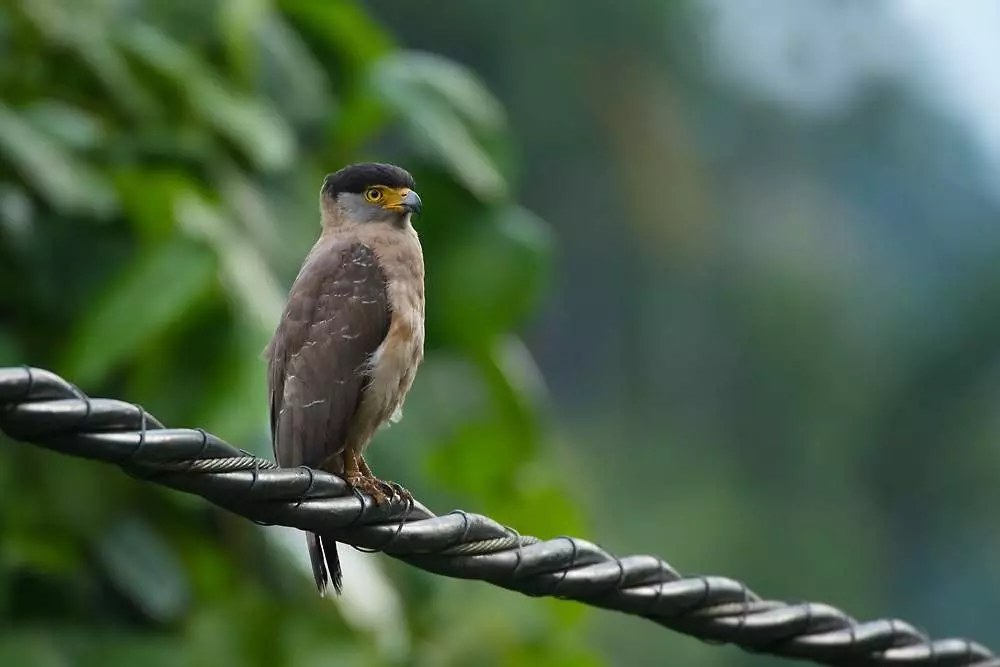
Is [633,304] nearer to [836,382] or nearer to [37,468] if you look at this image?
[836,382]

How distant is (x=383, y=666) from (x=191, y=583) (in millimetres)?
731

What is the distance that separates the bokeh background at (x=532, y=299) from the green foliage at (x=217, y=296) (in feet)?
0.05

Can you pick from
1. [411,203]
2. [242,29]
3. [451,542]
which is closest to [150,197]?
[242,29]

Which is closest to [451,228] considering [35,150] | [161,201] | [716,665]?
[161,201]

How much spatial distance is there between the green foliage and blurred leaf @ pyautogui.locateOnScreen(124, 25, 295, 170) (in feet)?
0.04

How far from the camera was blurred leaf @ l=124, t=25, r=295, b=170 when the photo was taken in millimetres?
5965

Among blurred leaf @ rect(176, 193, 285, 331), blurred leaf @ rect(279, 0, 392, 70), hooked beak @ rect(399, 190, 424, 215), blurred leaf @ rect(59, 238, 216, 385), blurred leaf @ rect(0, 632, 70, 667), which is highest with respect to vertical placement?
blurred leaf @ rect(279, 0, 392, 70)

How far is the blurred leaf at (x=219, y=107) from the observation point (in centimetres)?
596

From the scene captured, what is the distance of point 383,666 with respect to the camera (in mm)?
5594

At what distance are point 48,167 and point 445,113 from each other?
156 centimetres

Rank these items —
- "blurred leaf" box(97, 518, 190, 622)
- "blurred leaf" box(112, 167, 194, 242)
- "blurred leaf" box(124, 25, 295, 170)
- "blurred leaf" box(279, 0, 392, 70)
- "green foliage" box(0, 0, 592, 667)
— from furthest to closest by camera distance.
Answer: "blurred leaf" box(279, 0, 392, 70) → "blurred leaf" box(124, 25, 295, 170) → "blurred leaf" box(112, 167, 194, 242) → "blurred leaf" box(97, 518, 190, 622) → "green foliage" box(0, 0, 592, 667)

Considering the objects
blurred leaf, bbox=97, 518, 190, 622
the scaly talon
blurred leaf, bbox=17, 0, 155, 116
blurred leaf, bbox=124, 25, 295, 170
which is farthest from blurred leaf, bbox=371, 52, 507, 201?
the scaly talon

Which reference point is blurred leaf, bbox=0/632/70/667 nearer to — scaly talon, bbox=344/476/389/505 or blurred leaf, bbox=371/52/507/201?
scaly talon, bbox=344/476/389/505

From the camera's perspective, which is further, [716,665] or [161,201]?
[716,665]
